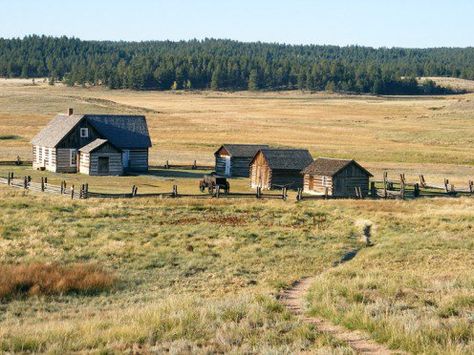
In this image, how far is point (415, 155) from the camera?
7538 cm

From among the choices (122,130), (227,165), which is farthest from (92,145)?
(227,165)

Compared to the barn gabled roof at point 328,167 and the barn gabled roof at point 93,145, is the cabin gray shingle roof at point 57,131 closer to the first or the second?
the barn gabled roof at point 93,145

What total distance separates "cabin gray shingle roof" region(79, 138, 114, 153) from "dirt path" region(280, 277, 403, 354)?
3924 cm

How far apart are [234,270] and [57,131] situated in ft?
131

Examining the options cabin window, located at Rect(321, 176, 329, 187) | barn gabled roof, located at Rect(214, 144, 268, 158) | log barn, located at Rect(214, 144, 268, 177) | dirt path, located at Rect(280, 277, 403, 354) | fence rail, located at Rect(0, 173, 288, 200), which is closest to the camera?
dirt path, located at Rect(280, 277, 403, 354)

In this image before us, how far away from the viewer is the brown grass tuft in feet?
65.2

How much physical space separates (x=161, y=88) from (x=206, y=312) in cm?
18503

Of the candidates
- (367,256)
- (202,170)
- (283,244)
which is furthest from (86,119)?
(367,256)

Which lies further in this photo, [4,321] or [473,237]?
[473,237]

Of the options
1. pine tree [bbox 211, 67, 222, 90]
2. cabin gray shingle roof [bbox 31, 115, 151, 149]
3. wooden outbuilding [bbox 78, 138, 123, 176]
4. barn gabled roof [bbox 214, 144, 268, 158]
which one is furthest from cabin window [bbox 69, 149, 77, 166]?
pine tree [bbox 211, 67, 222, 90]

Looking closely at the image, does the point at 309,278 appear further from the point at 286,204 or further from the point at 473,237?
the point at 286,204

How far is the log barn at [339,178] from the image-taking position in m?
48.0

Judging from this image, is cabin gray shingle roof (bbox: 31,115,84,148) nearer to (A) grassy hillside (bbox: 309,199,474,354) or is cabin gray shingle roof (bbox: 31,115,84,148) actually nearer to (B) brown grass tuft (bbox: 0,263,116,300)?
(A) grassy hillside (bbox: 309,199,474,354)

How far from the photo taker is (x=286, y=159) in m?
52.3
